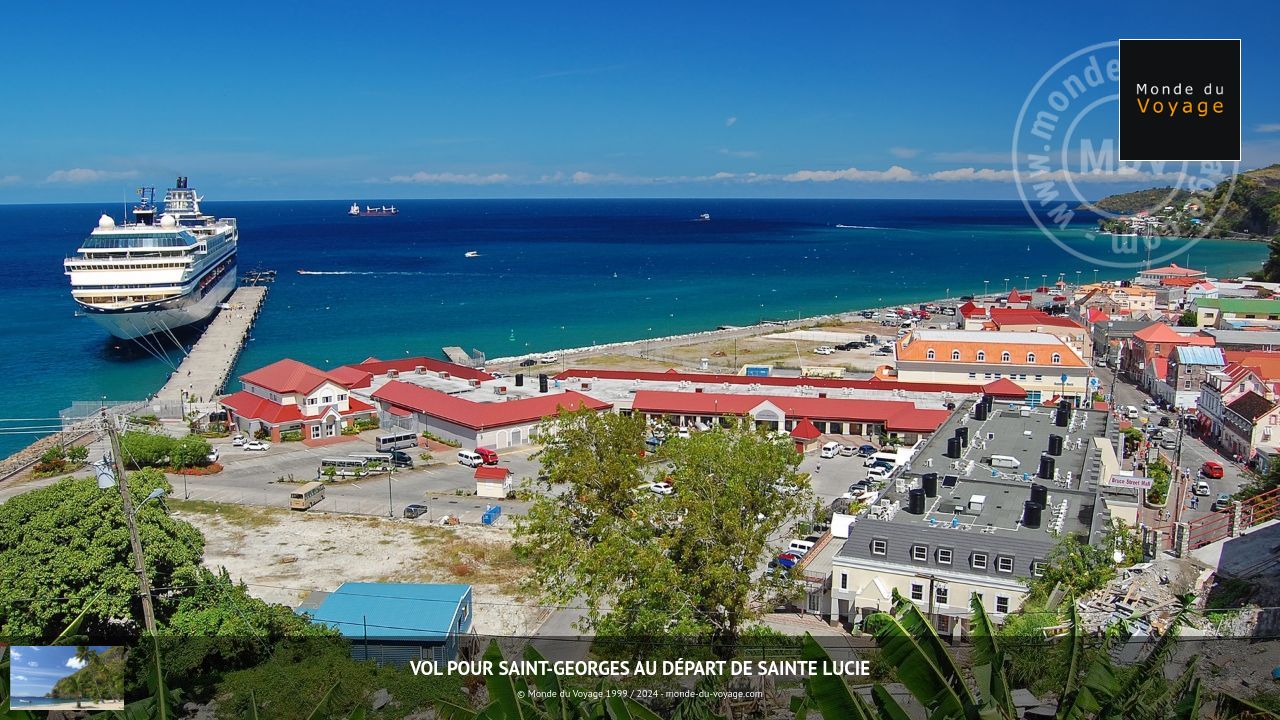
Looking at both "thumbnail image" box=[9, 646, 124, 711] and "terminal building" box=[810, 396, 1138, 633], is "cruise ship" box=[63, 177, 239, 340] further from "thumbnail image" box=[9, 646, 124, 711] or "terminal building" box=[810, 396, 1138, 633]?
"thumbnail image" box=[9, 646, 124, 711]

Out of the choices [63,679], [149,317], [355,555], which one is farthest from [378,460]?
[149,317]

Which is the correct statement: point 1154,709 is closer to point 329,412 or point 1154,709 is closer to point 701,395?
point 701,395

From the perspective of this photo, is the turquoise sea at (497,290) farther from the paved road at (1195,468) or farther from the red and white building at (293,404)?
the paved road at (1195,468)

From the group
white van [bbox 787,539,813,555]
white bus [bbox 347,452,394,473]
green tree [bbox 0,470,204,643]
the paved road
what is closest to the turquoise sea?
white bus [bbox 347,452,394,473]

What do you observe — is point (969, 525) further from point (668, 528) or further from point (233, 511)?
point (233, 511)

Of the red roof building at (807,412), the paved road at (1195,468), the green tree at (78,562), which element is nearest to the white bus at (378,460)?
the red roof building at (807,412)

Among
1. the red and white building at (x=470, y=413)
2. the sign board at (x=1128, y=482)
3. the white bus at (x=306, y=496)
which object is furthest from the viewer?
the red and white building at (x=470, y=413)

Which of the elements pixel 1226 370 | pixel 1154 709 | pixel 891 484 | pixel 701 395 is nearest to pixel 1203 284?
pixel 1226 370

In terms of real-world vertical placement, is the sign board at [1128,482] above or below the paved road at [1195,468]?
above
